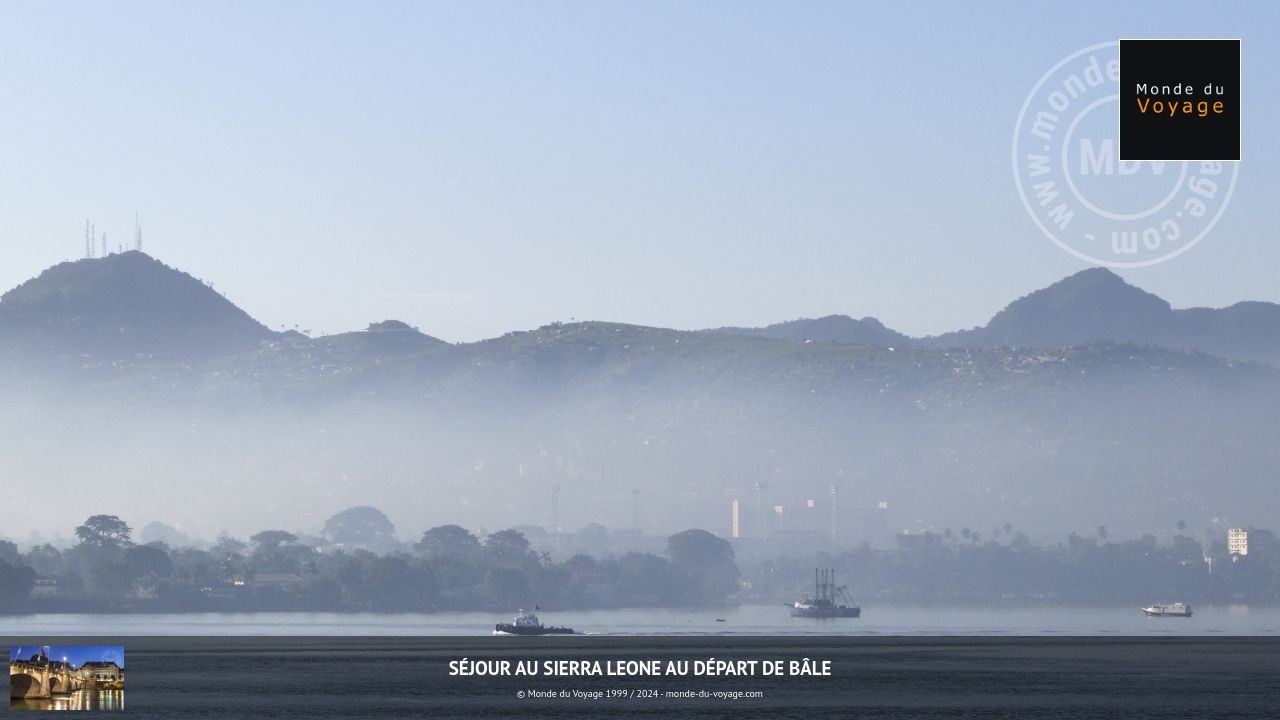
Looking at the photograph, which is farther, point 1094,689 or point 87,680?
point 1094,689

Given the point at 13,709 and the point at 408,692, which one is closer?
the point at 13,709

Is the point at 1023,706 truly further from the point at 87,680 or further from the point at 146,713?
the point at 87,680

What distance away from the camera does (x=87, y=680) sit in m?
185

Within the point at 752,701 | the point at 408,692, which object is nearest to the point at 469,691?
the point at 408,692

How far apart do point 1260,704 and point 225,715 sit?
95129 mm

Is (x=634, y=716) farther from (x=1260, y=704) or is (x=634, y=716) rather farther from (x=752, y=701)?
(x=1260, y=704)

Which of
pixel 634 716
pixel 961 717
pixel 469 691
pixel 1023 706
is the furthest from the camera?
pixel 469 691

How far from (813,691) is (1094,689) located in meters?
32.3

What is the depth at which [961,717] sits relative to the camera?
536ft

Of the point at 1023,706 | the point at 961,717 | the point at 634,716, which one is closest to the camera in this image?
the point at 634,716

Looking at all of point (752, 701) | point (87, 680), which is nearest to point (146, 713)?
point (87, 680)

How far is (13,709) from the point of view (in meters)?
156

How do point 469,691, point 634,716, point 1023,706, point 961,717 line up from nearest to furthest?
point 634,716
point 961,717
point 1023,706
point 469,691

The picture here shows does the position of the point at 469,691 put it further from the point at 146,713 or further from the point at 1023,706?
the point at 1023,706
